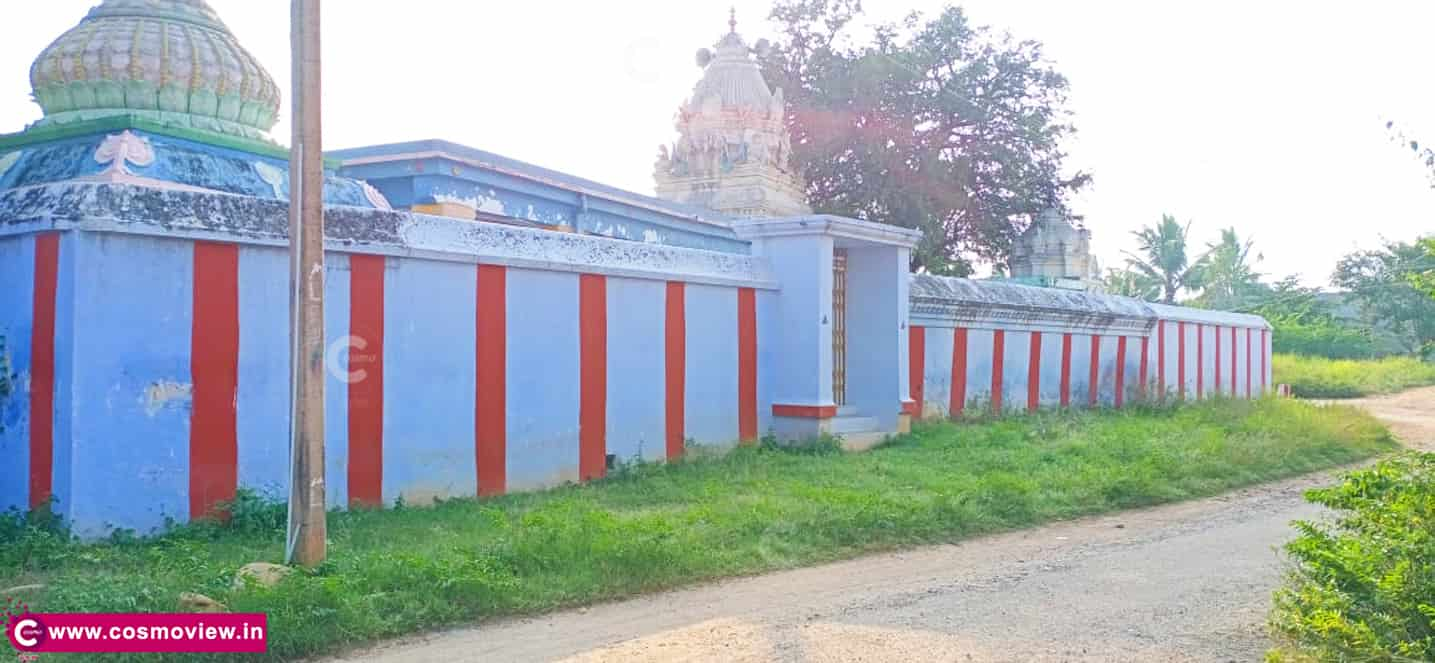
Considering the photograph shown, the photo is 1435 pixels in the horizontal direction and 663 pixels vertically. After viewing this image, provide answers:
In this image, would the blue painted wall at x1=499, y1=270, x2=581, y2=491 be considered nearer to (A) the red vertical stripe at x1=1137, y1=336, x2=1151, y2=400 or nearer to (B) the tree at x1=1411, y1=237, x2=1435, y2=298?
(B) the tree at x1=1411, y1=237, x2=1435, y2=298

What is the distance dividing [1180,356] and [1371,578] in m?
16.3

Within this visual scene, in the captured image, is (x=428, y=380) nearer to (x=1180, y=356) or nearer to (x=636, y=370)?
(x=636, y=370)

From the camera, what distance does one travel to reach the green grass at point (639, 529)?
210 inches

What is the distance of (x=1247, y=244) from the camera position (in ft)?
140

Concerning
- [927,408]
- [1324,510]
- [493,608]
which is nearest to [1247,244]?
[927,408]

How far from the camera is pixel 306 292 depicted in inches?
227

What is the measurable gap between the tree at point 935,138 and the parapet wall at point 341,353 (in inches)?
583

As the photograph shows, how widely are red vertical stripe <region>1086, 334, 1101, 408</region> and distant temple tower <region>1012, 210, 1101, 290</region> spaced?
3496mm

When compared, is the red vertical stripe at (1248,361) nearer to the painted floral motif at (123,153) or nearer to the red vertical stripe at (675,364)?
the red vertical stripe at (675,364)

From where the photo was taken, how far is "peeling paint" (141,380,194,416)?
6891 mm

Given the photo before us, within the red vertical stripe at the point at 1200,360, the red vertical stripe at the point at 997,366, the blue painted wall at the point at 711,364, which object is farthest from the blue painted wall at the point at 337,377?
the red vertical stripe at the point at 1200,360

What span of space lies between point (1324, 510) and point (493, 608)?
7238 millimetres

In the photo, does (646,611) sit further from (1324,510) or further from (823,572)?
(1324,510)

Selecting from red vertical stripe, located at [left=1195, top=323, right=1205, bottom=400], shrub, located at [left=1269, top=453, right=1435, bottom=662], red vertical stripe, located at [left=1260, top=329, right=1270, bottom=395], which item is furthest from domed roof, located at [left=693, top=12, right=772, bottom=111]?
shrub, located at [left=1269, top=453, right=1435, bottom=662]
